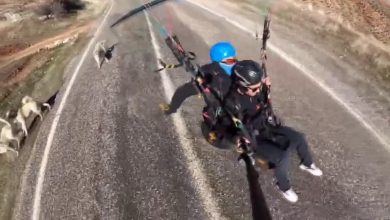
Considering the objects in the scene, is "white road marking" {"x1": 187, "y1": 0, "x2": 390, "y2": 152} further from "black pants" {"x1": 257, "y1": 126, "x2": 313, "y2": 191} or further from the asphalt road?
"black pants" {"x1": 257, "y1": 126, "x2": 313, "y2": 191}

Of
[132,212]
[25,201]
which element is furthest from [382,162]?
[25,201]

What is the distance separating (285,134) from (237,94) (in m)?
1.29

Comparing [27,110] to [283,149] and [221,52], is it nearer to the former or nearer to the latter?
[221,52]

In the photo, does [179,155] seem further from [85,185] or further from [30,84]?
[30,84]

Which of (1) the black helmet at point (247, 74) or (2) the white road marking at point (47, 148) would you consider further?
(2) the white road marking at point (47, 148)

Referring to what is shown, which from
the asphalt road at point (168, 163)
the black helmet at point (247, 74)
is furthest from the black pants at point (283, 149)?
the black helmet at point (247, 74)

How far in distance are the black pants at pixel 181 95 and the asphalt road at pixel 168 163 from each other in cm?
24

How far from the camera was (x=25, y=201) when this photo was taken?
10.8m

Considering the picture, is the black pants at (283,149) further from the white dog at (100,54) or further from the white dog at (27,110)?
the white dog at (100,54)

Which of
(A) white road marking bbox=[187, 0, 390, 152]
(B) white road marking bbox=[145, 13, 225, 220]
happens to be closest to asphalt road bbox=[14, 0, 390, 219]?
(B) white road marking bbox=[145, 13, 225, 220]

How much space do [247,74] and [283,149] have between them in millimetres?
1722

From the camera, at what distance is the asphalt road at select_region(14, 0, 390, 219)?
9719 mm

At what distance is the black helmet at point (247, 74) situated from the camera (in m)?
9.87

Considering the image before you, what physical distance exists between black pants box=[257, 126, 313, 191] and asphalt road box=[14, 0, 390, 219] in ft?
1.09
